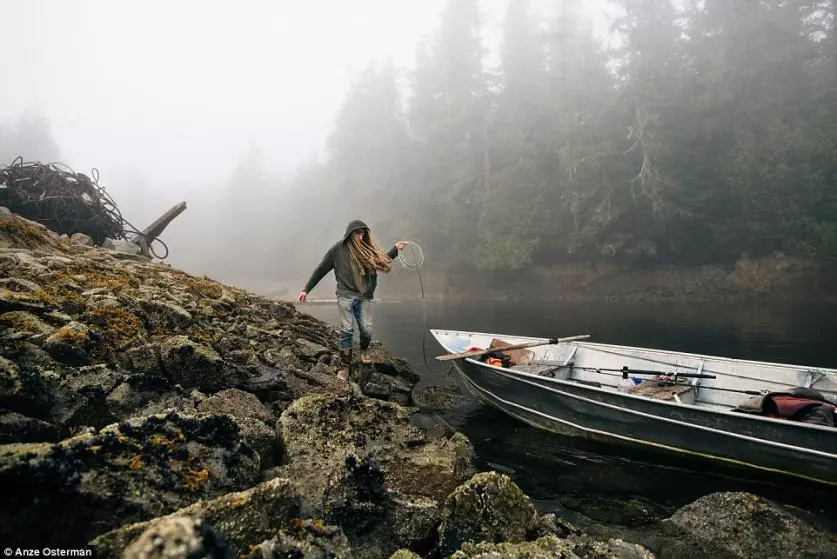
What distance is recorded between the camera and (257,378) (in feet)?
20.8

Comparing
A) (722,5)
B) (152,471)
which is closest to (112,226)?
(152,471)

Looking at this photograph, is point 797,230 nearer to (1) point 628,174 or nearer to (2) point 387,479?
(1) point 628,174

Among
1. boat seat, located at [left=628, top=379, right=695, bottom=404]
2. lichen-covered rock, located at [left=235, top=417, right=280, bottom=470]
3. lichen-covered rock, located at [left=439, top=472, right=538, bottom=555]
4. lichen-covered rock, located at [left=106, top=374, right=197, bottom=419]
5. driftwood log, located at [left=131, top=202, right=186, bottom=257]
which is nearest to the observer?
lichen-covered rock, located at [left=439, top=472, right=538, bottom=555]

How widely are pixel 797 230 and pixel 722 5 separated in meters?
19.5

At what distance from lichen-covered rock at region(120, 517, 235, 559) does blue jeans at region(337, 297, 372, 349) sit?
5.46 meters

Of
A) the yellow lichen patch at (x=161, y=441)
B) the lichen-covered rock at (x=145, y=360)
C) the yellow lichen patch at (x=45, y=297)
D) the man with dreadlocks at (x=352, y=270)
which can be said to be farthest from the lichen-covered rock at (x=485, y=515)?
the yellow lichen patch at (x=45, y=297)

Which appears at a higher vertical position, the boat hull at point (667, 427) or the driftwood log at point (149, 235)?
the driftwood log at point (149, 235)

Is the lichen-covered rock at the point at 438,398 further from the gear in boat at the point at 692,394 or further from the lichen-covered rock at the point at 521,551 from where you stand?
the lichen-covered rock at the point at 521,551

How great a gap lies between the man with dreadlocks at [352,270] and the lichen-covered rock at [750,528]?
5.22 m

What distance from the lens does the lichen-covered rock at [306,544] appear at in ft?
8.25

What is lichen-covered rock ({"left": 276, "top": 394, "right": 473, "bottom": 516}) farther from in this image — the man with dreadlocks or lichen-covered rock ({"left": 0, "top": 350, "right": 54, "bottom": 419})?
the man with dreadlocks

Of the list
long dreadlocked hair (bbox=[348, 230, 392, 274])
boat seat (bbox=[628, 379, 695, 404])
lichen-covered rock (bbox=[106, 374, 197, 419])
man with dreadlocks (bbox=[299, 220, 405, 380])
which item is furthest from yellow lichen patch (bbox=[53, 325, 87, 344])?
boat seat (bbox=[628, 379, 695, 404])

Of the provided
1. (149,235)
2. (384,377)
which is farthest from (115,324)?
(149,235)

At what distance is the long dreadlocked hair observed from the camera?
7.54m
